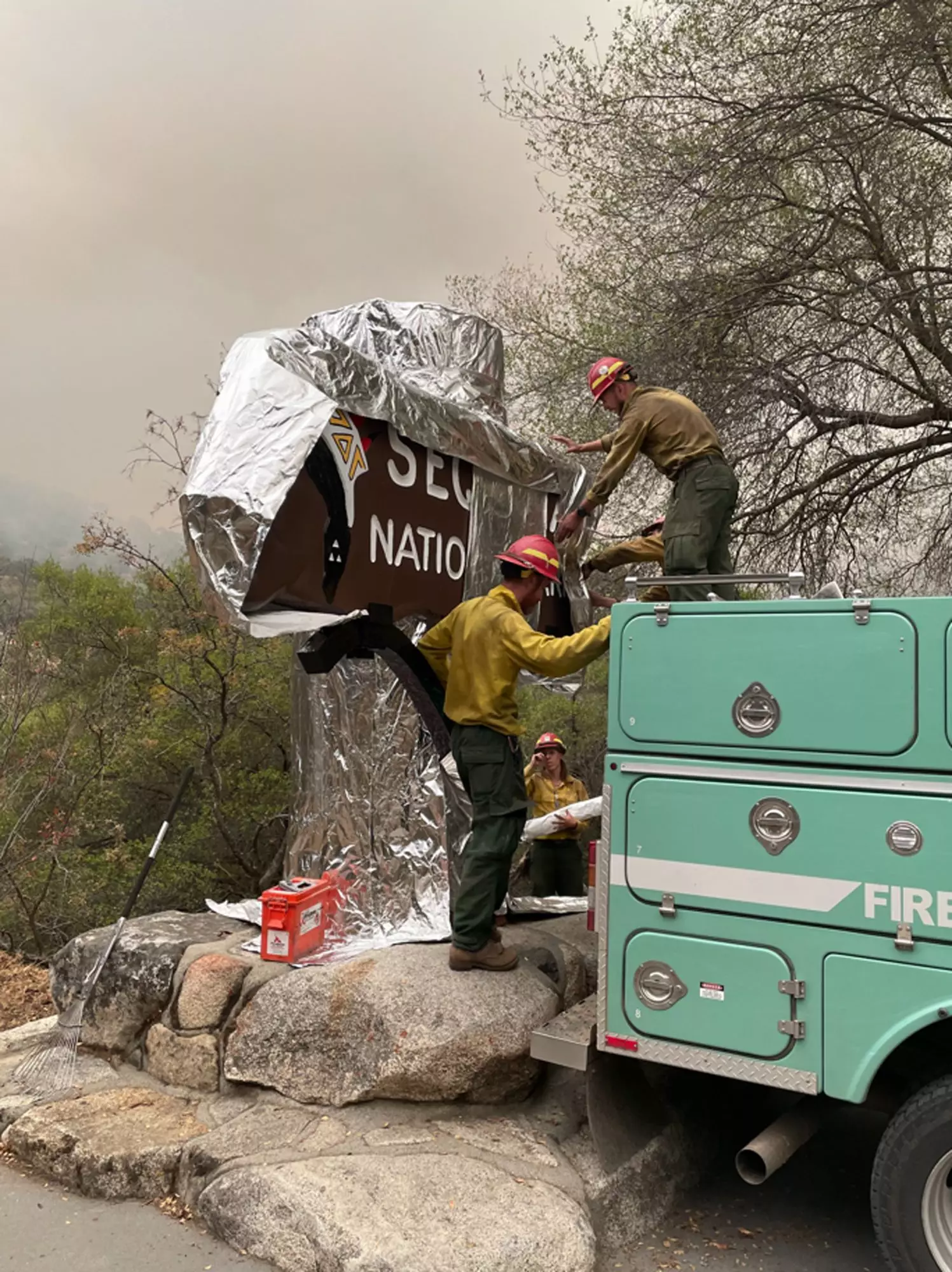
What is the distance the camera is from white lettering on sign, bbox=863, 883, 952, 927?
282cm

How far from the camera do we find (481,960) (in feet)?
14.2

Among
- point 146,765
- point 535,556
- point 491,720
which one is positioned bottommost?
point 146,765

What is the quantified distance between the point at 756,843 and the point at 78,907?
8.44 meters

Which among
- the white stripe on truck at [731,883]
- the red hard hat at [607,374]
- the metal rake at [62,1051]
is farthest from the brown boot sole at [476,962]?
the red hard hat at [607,374]

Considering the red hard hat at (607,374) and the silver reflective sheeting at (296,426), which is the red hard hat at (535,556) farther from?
the red hard hat at (607,374)

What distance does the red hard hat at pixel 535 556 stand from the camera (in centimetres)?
456

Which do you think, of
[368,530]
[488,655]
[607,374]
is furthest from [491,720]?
[607,374]

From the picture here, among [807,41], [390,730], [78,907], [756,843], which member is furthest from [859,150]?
[78,907]

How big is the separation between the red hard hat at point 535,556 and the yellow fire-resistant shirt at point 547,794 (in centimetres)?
241

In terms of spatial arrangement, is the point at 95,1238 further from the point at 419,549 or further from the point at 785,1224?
the point at 419,549

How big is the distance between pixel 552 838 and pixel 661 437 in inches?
120

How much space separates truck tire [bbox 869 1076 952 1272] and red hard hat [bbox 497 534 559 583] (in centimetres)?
261

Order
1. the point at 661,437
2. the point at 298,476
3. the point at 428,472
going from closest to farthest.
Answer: the point at 298,476, the point at 428,472, the point at 661,437

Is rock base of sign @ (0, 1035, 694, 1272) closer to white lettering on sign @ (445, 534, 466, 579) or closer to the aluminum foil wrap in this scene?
the aluminum foil wrap
